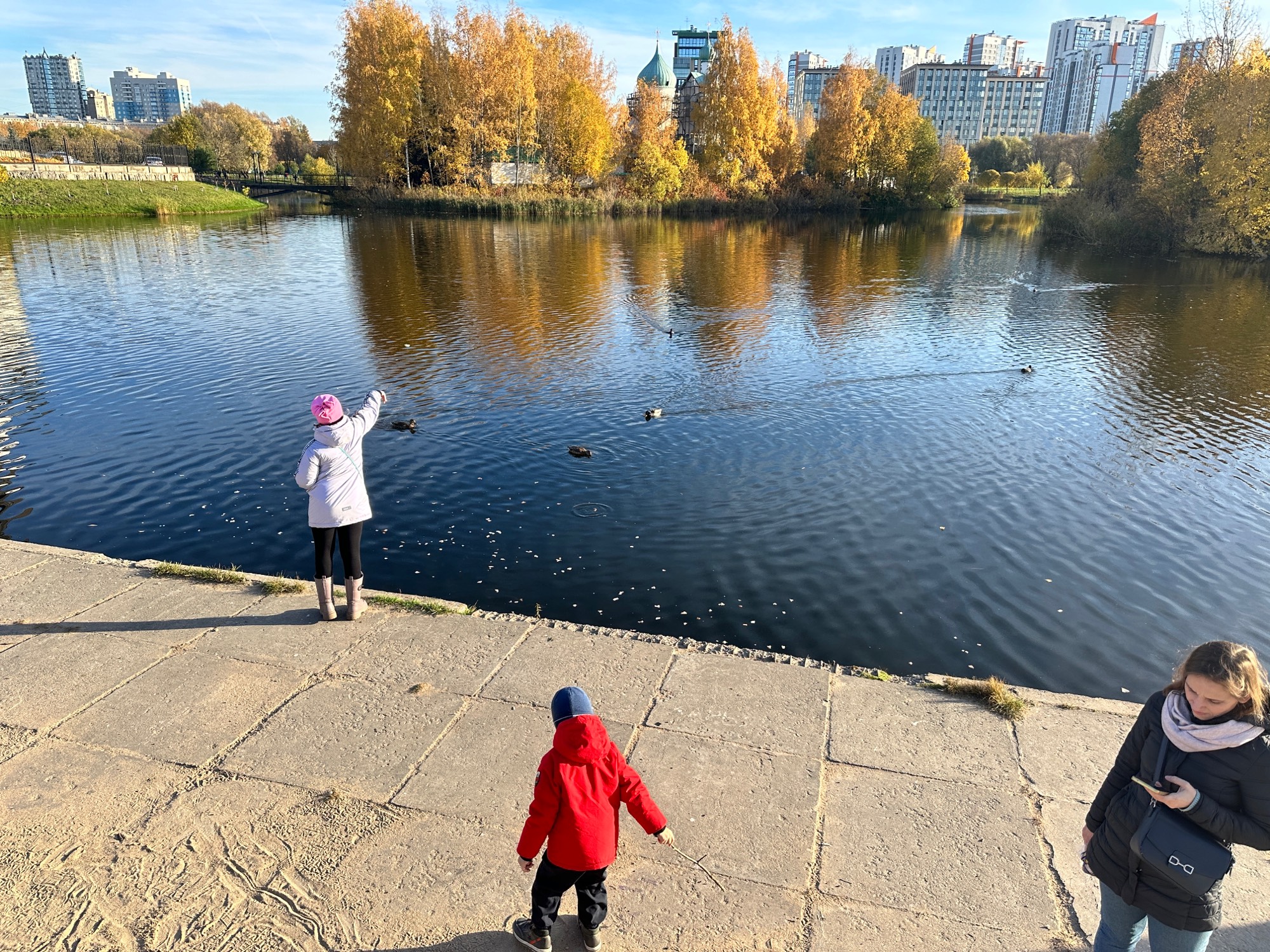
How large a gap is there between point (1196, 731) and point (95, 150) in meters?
110

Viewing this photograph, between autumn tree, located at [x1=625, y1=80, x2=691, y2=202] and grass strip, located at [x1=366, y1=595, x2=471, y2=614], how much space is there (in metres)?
69.3

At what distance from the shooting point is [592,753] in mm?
3365

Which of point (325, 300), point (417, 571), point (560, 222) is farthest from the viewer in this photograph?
point (560, 222)

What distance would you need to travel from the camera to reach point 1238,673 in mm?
2840

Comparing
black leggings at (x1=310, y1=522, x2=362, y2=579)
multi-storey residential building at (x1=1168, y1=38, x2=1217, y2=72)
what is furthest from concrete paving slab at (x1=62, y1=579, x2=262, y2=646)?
multi-storey residential building at (x1=1168, y1=38, x2=1217, y2=72)

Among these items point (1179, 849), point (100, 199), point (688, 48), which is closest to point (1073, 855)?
point (1179, 849)

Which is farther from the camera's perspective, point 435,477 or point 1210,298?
point 1210,298

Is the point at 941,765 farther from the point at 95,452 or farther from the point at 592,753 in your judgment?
the point at 95,452

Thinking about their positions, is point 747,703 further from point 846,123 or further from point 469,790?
point 846,123

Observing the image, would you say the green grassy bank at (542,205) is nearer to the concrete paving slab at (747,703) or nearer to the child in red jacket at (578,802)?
the concrete paving slab at (747,703)

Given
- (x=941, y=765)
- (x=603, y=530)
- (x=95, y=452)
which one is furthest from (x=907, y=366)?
(x=95, y=452)

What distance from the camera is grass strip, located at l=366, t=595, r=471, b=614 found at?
713 cm

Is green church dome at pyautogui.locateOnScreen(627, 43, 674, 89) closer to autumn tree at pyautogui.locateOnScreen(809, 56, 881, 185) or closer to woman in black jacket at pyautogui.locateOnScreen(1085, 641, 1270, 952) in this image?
autumn tree at pyautogui.locateOnScreen(809, 56, 881, 185)

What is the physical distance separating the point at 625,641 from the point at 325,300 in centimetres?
2381
